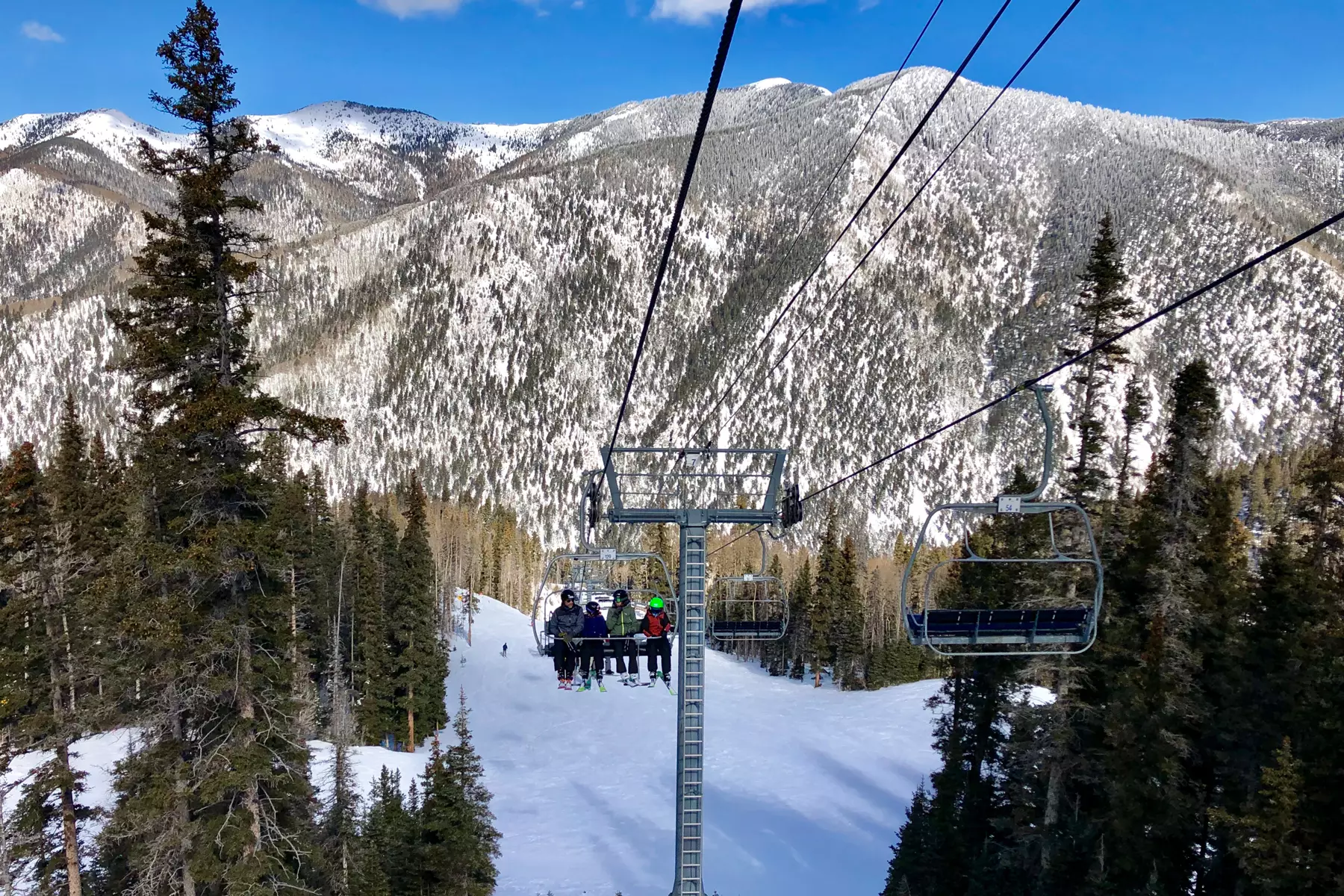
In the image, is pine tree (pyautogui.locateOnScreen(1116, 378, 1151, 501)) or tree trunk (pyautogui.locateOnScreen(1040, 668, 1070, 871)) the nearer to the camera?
tree trunk (pyautogui.locateOnScreen(1040, 668, 1070, 871))

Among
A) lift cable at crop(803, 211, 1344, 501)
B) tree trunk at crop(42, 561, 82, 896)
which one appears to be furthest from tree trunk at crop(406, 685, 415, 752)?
lift cable at crop(803, 211, 1344, 501)

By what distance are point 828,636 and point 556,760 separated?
26.4 meters

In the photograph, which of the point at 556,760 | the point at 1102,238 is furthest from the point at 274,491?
the point at 556,760

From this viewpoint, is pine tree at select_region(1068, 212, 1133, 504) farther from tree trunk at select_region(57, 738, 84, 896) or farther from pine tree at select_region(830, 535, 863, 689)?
pine tree at select_region(830, 535, 863, 689)

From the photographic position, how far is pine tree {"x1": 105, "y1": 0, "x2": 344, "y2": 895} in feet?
41.0

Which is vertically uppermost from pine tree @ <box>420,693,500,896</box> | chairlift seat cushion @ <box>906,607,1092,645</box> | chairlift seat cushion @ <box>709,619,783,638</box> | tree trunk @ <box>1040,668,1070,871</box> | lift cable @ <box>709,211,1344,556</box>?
lift cable @ <box>709,211,1344,556</box>

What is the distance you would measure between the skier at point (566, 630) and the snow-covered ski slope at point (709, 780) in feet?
61.3

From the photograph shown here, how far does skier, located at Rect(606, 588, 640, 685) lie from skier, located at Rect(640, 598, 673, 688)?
231mm

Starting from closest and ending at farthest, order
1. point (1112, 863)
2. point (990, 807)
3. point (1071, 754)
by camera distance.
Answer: point (1112, 863)
point (1071, 754)
point (990, 807)

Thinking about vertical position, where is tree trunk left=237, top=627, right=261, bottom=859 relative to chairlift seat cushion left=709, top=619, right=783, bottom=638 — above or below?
below

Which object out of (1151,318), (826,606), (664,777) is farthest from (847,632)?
(1151,318)

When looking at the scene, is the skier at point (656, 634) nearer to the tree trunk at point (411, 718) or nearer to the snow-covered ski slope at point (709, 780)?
Answer: the snow-covered ski slope at point (709, 780)

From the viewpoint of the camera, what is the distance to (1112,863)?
17641 millimetres

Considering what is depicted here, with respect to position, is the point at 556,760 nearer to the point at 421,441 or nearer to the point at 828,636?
the point at 828,636
